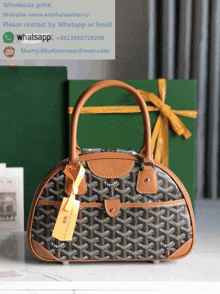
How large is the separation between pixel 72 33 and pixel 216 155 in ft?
1.66

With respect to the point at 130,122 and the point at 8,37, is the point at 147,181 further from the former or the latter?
the point at 8,37

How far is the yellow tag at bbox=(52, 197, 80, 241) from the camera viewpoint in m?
0.53

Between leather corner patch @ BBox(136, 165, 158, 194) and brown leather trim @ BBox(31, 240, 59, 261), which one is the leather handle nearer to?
leather corner patch @ BBox(136, 165, 158, 194)

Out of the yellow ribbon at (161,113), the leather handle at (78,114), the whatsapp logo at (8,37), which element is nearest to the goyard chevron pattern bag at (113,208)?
the leather handle at (78,114)

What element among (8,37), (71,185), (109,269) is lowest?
(109,269)

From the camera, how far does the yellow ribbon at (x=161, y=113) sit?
0.73 metres

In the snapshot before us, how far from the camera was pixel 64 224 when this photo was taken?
1.75ft

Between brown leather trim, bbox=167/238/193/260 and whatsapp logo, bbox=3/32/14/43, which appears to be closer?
brown leather trim, bbox=167/238/193/260

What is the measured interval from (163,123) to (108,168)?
0.23m

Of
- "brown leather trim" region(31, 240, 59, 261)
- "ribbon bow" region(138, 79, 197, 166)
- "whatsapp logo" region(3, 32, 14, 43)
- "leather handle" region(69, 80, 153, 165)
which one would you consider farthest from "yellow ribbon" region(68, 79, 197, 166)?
"whatsapp logo" region(3, 32, 14, 43)

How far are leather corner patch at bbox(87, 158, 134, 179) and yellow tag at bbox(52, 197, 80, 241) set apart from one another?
0.17 feet

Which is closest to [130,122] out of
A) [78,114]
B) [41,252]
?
[78,114]

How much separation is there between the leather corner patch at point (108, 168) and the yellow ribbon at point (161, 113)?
194 millimetres

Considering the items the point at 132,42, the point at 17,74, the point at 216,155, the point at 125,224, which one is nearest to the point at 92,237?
the point at 125,224
